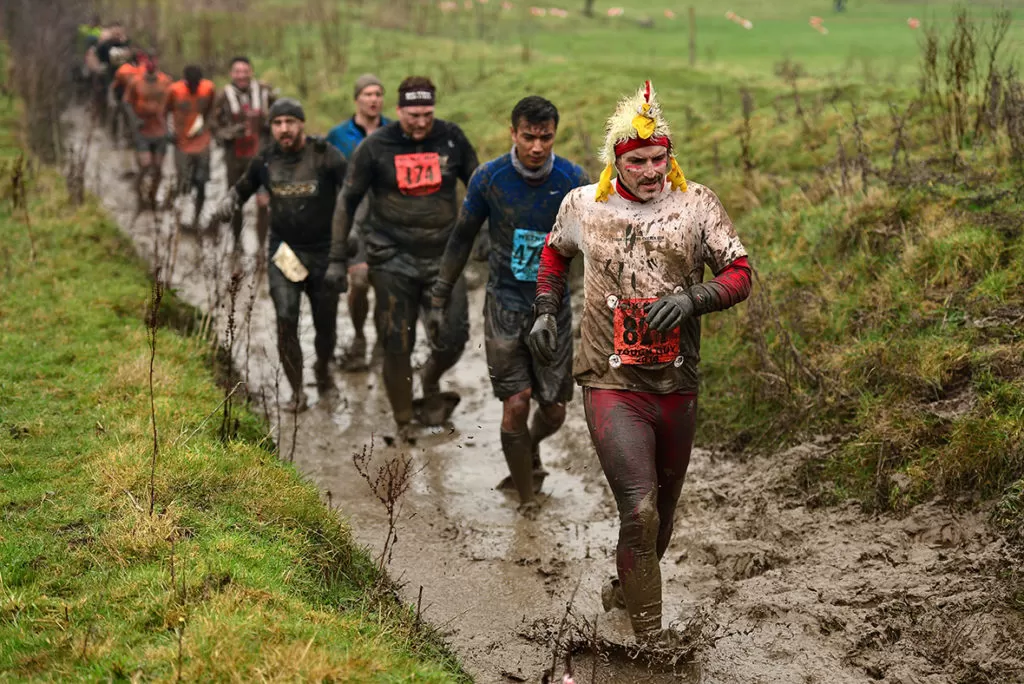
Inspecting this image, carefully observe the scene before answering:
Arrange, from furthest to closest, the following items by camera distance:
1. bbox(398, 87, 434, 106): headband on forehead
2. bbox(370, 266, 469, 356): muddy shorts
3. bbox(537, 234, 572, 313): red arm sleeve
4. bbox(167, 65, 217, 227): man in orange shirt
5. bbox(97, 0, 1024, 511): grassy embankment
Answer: bbox(167, 65, 217, 227): man in orange shirt, bbox(370, 266, 469, 356): muddy shorts, bbox(398, 87, 434, 106): headband on forehead, bbox(97, 0, 1024, 511): grassy embankment, bbox(537, 234, 572, 313): red arm sleeve

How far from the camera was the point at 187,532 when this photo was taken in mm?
5617

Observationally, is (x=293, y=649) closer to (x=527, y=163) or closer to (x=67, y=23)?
(x=527, y=163)

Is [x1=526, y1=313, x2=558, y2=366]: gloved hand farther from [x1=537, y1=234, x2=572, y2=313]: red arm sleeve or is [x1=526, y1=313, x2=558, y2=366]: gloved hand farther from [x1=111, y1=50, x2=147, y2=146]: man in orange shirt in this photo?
[x1=111, y1=50, x2=147, y2=146]: man in orange shirt

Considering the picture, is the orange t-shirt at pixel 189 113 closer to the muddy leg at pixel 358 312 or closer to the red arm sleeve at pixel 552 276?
the muddy leg at pixel 358 312

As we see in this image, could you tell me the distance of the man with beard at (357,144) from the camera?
421 inches

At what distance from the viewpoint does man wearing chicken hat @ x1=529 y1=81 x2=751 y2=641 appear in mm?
5336

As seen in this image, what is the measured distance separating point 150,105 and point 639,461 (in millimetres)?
13348

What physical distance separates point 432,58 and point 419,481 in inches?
704

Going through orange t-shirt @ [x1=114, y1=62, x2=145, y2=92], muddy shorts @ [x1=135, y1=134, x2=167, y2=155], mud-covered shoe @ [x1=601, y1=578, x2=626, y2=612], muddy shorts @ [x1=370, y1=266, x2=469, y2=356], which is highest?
orange t-shirt @ [x1=114, y1=62, x2=145, y2=92]

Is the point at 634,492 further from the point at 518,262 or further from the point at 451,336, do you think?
the point at 451,336

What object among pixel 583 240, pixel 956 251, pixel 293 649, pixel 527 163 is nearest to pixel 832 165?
pixel 956 251

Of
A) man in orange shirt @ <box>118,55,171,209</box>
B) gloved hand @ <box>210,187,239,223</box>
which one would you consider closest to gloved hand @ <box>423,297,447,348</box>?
gloved hand @ <box>210,187,239,223</box>

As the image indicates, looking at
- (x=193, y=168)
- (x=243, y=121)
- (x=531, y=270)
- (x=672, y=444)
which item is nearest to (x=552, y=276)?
(x=672, y=444)

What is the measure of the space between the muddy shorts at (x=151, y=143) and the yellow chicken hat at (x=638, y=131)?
41.8ft
